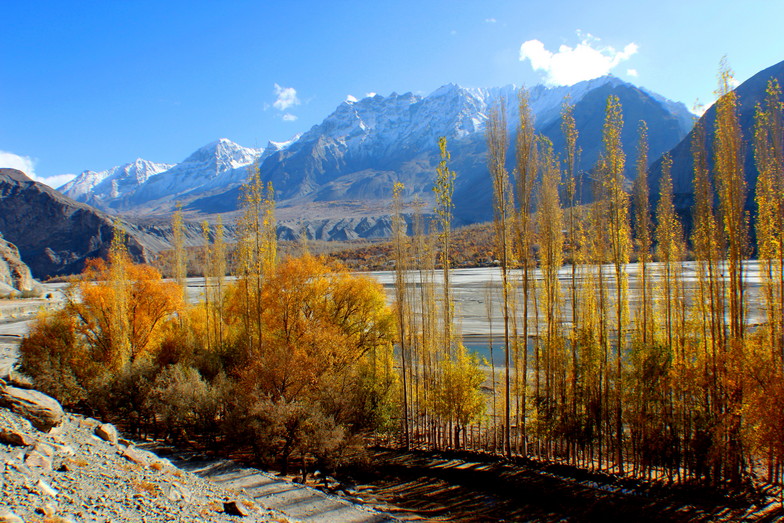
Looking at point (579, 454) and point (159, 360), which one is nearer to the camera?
point (579, 454)

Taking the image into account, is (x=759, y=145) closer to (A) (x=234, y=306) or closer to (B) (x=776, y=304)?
(B) (x=776, y=304)

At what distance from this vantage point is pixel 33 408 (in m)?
14.1

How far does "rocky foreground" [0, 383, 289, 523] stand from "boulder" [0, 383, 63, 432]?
0.41ft

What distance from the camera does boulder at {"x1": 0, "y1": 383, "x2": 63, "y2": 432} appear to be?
540 inches

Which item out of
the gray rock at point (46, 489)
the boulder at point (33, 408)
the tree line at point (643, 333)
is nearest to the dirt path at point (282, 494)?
the boulder at point (33, 408)

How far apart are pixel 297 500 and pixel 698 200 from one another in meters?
18.8

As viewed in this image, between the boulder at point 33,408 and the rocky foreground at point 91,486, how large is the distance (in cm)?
13

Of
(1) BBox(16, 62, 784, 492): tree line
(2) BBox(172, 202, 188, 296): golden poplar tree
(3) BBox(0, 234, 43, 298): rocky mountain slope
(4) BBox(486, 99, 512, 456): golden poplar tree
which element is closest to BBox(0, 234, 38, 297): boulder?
(3) BBox(0, 234, 43, 298): rocky mountain slope

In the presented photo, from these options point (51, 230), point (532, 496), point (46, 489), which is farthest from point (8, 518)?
point (51, 230)

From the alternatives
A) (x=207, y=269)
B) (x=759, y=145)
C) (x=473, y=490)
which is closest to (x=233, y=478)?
(x=473, y=490)

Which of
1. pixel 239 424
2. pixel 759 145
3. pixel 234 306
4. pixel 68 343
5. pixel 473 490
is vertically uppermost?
pixel 759 145

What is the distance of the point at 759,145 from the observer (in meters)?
14.5

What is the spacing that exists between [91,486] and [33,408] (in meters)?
6.06

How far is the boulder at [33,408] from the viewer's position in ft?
45.0
